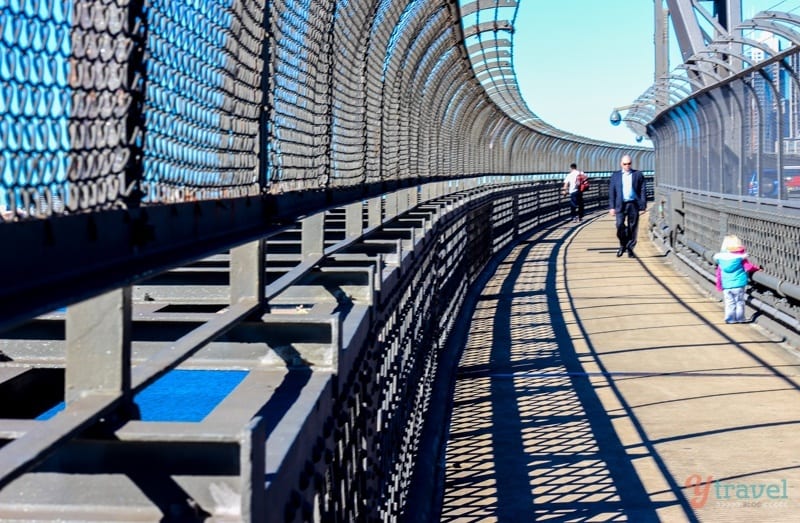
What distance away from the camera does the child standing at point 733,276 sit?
36.7ft

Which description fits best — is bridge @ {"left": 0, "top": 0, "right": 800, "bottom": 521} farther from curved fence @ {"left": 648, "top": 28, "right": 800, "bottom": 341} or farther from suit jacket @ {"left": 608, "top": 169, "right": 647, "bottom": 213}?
suit jacket @ {"left": 608, "top": 169, "right": 647, "bottom": 213}

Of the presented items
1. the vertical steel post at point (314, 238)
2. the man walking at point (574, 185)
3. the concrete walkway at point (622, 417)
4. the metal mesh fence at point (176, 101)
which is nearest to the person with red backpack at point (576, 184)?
the man walking at point (574, 185)

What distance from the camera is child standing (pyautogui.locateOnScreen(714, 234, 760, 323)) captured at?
11172 mm

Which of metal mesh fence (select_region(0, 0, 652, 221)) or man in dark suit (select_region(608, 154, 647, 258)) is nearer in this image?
metal mesh fence (select_region(0, 0, 652, 221))

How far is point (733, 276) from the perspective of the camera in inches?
439

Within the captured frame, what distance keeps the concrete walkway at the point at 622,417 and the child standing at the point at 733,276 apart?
179mm

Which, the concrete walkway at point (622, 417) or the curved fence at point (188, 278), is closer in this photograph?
the curved fence at point (188, 278)

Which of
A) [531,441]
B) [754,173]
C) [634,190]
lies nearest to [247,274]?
[531,441]

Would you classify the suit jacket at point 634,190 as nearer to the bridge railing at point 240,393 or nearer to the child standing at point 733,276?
the child standing at point 733,276

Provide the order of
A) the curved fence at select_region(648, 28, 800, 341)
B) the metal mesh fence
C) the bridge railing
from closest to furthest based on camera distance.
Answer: the metal mesh fence
the bridge railing
the curved fence at select_region(648, 28, 800, 341)

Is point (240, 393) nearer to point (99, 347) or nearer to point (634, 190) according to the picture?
point (99, 347)

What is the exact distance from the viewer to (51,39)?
1.74 meters

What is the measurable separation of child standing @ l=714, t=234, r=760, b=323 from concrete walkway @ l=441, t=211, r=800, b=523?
0.18m

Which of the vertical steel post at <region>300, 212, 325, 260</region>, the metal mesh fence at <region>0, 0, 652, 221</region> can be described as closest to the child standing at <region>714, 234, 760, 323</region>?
the metal mesh fence at <region>0, 0, 652, 221</region>
